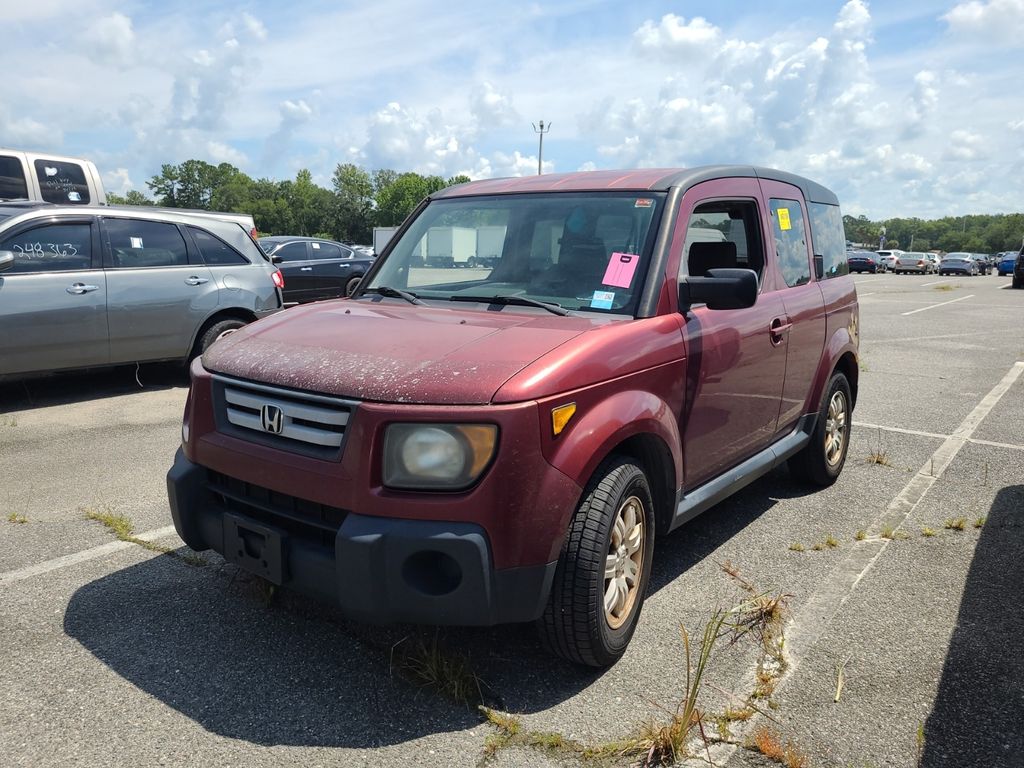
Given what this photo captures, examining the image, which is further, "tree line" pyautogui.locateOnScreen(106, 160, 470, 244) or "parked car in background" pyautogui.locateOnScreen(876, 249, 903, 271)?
"tree line" pyautogui.locateOnScreen(106, 160, 470, 244)

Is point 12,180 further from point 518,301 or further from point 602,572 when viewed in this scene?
point 602,572

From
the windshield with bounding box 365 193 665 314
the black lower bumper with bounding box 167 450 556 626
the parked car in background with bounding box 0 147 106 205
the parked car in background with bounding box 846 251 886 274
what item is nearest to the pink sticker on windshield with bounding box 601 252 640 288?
the windshield with bounding box 365 193 665 314

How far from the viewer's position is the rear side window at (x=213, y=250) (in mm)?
8094

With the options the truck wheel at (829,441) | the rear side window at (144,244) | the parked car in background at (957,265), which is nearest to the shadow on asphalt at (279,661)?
the truck wheel at (829,441)

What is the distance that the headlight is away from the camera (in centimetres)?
256

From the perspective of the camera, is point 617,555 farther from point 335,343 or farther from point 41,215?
point 41,215

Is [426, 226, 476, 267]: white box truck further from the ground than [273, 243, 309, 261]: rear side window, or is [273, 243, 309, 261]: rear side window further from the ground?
[426, 226, 476, 267]: white box truck

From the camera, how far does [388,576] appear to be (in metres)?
2.54

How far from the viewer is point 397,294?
153 inches

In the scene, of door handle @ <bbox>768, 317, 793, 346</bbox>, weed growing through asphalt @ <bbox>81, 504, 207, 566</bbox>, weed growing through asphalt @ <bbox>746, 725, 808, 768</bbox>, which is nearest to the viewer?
weed growing through asphalt @ <bbox>746, 725, 808, 768</bbox>

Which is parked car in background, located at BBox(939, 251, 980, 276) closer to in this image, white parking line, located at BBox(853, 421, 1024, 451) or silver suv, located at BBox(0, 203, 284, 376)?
white parking line, located at BBox(853, 421, 1024, 451)

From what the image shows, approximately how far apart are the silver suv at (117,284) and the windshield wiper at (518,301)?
4.89m

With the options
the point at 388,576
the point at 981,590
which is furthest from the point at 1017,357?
the point at 388,576

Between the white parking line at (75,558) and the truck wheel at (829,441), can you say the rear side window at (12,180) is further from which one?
the truck wheel at (829,441)
